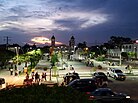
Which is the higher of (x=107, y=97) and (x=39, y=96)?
(x=39, y=96)

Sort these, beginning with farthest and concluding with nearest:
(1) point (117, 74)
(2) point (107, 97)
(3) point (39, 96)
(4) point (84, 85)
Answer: (1) point (117, 74)
(4) point (84, 85)
(2) point (107, 97)
(3) point (39, 96)

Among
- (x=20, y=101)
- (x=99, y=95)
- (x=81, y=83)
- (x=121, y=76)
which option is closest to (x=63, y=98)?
(x=20, y=101)

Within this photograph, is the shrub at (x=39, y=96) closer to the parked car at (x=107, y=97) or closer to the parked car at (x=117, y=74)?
the parked car at (x=107, y=97)

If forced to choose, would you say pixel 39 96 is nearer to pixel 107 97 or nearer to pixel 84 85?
pixel 107 97

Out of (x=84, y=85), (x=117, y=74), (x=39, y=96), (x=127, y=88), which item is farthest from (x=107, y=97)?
(x=117, y=74)

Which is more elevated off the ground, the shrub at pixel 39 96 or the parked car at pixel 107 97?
the shrub at pixel 39 96

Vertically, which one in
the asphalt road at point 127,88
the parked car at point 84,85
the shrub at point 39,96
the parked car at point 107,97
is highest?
the shrub at point 39,96

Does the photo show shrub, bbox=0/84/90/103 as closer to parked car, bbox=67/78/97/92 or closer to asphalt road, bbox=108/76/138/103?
parked car, bbox=67/78/97/92

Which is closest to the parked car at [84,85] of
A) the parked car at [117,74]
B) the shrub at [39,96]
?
the shrub at [39,96]

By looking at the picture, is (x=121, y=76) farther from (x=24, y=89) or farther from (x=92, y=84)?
(x=24, y=89)

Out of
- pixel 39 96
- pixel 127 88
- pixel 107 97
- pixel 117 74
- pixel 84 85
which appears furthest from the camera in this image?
Answer: pixel 117 74

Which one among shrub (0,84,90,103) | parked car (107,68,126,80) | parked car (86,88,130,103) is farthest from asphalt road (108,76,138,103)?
shrub (0,84,90,103)

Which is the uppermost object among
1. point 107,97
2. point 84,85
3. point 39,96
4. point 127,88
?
point 39,96

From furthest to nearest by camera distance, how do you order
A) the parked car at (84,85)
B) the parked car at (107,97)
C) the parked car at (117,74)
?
the parked car at (117,74) → the parked car at (84,85) → the parked car at (107,97)
